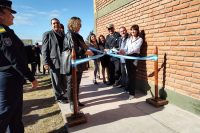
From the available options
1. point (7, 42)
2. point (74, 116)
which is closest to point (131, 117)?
point (74, 116)

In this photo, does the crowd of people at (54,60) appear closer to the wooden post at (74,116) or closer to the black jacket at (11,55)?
the black jacket at (11,55)

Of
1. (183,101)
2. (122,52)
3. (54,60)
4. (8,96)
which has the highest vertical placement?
(122,52)

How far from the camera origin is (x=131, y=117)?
423cm

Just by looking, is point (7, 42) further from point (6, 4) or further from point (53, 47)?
point (53, 47)

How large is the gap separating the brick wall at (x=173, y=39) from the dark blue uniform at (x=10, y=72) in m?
3.11

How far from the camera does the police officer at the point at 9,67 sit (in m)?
2.62

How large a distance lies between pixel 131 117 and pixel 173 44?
186 cm

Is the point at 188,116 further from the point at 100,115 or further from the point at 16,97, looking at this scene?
the point at 16,97

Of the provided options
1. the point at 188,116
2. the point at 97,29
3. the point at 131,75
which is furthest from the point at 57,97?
the point at 97,29

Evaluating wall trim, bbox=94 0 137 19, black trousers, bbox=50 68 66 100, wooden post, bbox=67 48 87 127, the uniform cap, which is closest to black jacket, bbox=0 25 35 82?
the uniform cap

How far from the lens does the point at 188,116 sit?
407 centimetres

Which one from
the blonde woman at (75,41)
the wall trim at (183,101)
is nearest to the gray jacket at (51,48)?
the blonde woman at (75,41)

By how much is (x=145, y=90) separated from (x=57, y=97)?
244cm

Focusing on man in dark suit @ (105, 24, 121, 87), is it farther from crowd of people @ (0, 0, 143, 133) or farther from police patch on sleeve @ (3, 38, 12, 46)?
police patch on sleeve @ (3, 38, 12, 46)
